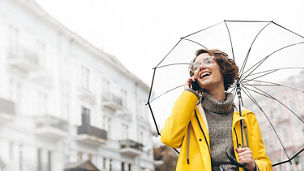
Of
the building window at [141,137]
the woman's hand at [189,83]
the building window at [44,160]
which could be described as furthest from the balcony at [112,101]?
the woman's hand at [189,83]

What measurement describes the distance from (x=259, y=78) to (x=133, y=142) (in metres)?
7.71

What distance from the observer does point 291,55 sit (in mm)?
1582

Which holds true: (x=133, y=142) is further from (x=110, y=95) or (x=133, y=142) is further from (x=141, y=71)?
(x=141, y=71)

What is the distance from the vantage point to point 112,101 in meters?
8.53

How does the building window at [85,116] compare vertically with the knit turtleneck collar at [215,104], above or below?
above

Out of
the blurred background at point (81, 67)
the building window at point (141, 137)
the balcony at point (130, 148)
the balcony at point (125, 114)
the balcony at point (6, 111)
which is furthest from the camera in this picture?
the building window at point (141, 137)

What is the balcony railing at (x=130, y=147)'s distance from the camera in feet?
28.9

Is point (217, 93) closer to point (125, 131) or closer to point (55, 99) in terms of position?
point (55, 99)

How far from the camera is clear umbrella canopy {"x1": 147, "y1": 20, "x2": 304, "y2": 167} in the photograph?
4.94 feet

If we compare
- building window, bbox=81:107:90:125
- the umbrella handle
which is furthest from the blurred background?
the umbrella handle

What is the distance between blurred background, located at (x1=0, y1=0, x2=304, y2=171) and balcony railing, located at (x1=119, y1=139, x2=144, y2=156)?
0.07ft

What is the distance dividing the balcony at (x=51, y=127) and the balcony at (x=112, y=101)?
164 cm

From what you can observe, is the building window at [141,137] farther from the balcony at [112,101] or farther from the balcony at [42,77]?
the balcony at [42,77]

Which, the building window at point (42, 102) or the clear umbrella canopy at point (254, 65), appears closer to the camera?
the clear umbrella canopy at point (254, 65)
